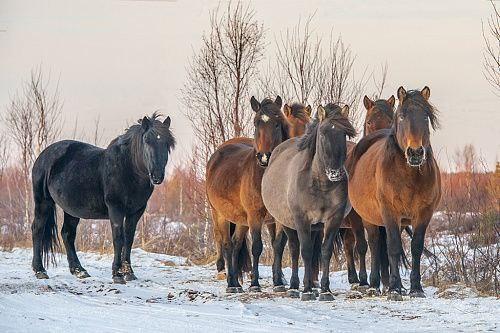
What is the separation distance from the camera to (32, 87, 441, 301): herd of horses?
32.7 feet

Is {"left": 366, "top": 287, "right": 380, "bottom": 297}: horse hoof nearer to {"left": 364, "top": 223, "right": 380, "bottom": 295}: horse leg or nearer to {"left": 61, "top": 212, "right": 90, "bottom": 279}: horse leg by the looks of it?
{"left": 364, "top": 223, "right": 380, "bottom": 295}: horse leg

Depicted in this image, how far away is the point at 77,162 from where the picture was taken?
13742 millimetres

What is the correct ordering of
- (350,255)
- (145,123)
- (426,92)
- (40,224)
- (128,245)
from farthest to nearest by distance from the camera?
(40,224) < (128,245) < (145,123) < (350,255) < (426,92)

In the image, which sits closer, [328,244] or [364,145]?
[328,244]

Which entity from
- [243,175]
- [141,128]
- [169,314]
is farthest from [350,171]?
[169,314]

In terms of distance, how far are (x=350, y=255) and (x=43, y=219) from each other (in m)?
5.63

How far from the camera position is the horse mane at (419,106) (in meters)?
9.75

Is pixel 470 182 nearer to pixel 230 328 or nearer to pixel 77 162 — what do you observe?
pixel 77 162

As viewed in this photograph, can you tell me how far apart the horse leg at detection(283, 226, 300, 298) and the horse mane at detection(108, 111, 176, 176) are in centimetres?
269

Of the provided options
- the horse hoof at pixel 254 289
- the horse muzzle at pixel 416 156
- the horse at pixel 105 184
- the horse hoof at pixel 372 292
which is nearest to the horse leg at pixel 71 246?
the horse at pixel 105 184

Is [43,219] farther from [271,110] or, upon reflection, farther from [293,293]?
[293,293]

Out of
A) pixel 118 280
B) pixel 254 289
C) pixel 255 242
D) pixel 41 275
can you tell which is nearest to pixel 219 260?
pixel 118 280

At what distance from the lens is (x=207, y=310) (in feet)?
28.7

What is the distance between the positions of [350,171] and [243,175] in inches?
62.3
